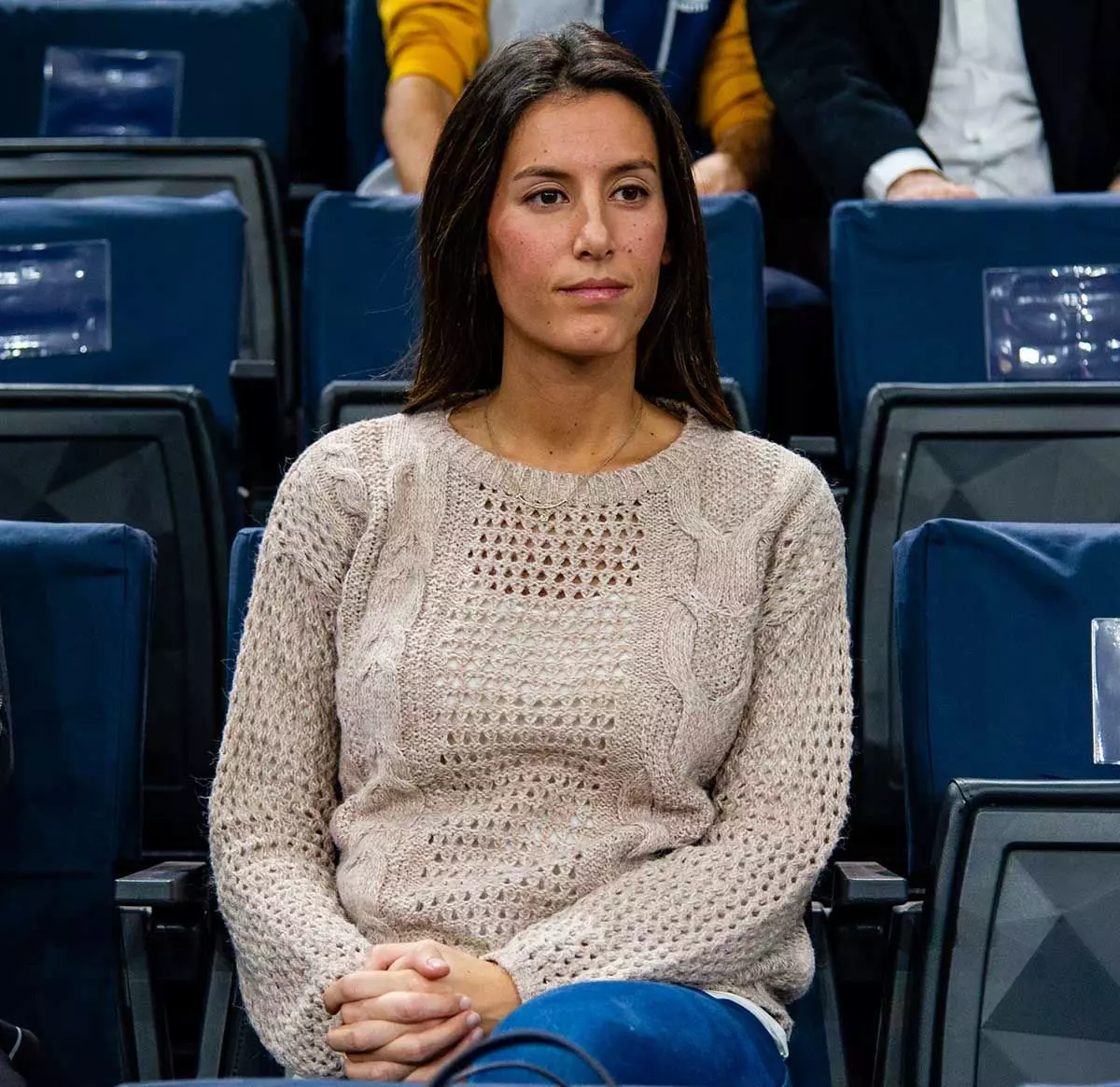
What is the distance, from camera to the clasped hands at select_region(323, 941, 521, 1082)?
30.7 inches

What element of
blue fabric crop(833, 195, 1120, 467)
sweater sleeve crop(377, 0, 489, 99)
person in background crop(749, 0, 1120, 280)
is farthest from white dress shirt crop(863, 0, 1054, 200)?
sweater sleeve crop(377, 0, 489, 99)

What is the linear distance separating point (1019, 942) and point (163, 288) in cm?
90

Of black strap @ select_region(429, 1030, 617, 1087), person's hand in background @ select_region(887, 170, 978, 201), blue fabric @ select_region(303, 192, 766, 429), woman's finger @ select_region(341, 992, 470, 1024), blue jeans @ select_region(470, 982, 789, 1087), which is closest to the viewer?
black strap @ select_region(429, 1030, 617, 1087)

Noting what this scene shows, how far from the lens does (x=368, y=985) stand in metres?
0.80

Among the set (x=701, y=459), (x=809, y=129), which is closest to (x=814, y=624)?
(x=701, y=459)

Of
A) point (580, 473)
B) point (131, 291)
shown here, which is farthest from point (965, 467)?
point (131, 291)

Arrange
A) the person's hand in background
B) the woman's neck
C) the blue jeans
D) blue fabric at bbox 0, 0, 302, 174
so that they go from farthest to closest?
blue fabric at bbox 0, 0, 302, 174 → the person's hand in background → the woman's neck → the blue jeans

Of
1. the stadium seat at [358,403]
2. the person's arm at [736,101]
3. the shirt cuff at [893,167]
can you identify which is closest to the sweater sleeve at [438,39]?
the person's arm at [736,101]

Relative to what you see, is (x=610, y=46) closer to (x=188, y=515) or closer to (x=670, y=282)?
A: (x=670, y=282)

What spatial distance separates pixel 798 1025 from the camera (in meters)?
0.95

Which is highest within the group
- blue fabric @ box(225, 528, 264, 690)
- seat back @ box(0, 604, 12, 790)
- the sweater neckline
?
the sweater neckline

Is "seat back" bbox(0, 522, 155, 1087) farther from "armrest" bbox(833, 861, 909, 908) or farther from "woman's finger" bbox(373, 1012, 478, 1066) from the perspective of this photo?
"armrest" bbox(833, 861, 909, 908)

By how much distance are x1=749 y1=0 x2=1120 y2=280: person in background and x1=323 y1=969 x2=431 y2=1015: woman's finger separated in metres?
1.04

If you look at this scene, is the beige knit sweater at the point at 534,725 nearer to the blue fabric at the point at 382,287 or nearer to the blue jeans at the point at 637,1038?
the blue jeans at the point at 637,1038
